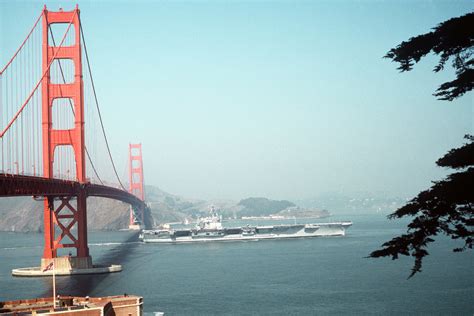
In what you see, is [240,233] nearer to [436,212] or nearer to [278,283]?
[278,283]

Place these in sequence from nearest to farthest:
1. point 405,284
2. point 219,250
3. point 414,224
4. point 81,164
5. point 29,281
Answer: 1. point 414,224
2. point 405,284
3. point 29,281
4. point 81,164
5. point 219,250

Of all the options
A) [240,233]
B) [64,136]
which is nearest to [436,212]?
[64,136]

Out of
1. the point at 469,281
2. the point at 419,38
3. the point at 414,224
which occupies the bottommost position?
the point at 469,281

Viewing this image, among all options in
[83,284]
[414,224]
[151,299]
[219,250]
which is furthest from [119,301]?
[219,250]

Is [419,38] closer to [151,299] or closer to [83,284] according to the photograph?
[151,299]

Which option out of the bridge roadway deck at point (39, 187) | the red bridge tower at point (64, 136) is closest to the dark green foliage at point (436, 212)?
the bridge roadway deck at point (39, 187)

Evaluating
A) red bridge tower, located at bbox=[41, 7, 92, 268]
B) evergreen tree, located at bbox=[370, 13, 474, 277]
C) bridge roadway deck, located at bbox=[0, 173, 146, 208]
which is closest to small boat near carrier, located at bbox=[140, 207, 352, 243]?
bridge roadway deck, located at bbox=[0, 173, 146, 208]

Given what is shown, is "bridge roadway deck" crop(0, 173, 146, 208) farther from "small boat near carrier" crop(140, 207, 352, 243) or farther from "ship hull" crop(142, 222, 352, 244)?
"small boat near carrier" crop(140, 207, 352, 243)
